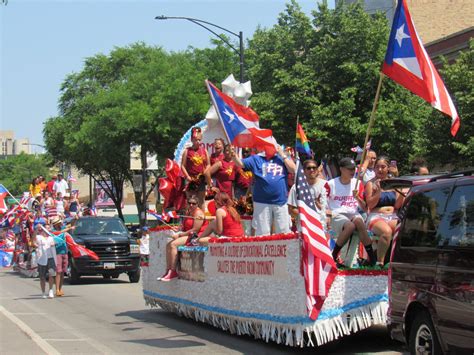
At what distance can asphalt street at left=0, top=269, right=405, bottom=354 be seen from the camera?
10367mm

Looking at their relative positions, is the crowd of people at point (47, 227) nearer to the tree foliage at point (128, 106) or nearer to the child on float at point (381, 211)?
the child on float at point (381, 211)

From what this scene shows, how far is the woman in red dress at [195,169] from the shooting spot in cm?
1408

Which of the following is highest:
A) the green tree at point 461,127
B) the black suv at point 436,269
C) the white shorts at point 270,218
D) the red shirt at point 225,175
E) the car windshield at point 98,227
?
the green tree at point 461,127

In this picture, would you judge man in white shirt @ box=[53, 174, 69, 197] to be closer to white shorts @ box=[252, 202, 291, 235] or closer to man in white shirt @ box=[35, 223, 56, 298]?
man in white shirt @ box=[35, 223, 56, 298]

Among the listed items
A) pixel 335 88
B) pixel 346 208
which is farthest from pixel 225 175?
pixel 335 88

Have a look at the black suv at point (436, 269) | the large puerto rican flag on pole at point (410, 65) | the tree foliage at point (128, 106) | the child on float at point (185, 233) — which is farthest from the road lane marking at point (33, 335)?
the tree foliage at point (128, 106)

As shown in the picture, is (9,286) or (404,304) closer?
(404,304)

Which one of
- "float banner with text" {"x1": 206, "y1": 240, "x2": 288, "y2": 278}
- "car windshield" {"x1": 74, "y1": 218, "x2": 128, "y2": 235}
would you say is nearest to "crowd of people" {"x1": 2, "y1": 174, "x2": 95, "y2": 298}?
"car windshield" {"x1": 74, "y1": 218, "x2": 128, "y2": 235}

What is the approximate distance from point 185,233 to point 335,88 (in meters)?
20.9

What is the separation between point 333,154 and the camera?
34.0 meters

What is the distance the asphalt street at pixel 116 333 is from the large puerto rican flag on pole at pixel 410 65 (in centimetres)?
309

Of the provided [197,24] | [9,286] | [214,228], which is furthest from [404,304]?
[197,24]

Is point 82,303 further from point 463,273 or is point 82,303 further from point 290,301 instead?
point 463,273

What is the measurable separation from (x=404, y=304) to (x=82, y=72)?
60833 mm
